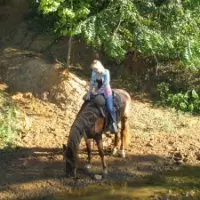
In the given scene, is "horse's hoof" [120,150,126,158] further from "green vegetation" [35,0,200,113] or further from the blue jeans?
"green vegetation" [35,0,200,113]

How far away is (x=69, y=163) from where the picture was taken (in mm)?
9352

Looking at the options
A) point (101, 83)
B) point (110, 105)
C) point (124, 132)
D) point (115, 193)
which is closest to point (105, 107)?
point (110, 105)

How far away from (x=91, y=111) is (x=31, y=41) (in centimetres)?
627

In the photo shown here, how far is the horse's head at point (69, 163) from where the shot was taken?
9.24m

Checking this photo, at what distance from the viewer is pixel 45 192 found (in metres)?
9.18

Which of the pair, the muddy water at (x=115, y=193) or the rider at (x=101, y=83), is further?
the rider at (x=101, y=83)

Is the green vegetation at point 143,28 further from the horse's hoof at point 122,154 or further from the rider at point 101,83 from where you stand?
the horse's hoof at point 122,154

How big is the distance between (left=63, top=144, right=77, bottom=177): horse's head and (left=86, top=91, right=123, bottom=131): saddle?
A: 1044 mm

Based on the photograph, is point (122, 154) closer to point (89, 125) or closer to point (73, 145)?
point (89, 125)

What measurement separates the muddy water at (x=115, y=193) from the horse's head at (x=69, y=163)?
396mm

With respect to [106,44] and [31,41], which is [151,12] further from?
[31,41]

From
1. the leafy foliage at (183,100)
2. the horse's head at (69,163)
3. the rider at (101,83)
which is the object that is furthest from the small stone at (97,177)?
the leafy foliage at (183,100)

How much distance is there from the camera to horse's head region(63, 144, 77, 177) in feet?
30.3

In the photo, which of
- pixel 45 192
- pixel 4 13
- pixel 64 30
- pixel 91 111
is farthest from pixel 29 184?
pixel 4 13
